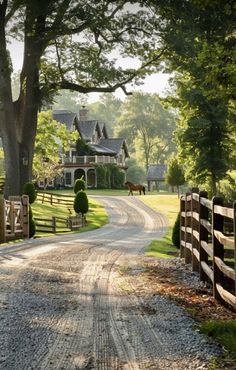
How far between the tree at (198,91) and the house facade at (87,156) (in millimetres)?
35495

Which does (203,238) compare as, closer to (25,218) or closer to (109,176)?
(25,218)

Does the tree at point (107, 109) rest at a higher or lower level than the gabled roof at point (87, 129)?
higher

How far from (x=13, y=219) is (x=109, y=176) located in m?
56.0

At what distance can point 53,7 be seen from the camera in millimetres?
26953

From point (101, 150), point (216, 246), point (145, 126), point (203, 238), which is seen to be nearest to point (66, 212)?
point (101, 150)

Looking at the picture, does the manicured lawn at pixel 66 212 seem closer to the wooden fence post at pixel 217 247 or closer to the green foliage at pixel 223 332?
the wooden fence post at pixel 217 247

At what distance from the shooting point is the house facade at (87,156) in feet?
245

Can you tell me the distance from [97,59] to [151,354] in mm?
27410

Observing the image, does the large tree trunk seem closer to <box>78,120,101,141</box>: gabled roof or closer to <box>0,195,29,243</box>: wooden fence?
<box>0,195,29,243</box>: wooden fence

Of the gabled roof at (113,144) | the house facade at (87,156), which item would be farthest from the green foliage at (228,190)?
the gabled roof at (113,144)

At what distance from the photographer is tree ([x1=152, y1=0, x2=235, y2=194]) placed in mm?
26172

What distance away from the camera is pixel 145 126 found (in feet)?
371

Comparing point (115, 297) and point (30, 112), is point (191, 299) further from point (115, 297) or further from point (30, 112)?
→ point (30, 112)

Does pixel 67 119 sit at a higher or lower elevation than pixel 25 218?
higher
